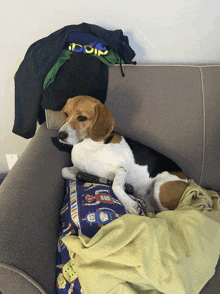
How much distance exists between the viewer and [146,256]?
0.72m

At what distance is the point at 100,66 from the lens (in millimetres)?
1301

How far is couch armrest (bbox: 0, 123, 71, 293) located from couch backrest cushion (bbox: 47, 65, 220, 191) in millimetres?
434

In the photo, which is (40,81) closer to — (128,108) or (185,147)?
(128,108)

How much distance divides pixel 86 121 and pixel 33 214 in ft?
1.68

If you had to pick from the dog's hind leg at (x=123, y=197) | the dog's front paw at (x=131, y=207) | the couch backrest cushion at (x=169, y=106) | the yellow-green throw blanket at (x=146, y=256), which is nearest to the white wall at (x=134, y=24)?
the couch backrest cushion at (x=169, y=106)

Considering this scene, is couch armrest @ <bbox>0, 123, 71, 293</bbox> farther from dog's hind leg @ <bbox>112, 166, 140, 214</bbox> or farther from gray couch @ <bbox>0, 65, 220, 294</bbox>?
dog's hind leg @ <bbox>112, 166, 140, 214</bbox>

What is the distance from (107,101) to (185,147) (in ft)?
2.01

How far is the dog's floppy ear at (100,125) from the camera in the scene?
42.5 inches

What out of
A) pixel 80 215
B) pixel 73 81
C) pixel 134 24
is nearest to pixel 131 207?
pixel 80 215

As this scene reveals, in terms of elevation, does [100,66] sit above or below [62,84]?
above

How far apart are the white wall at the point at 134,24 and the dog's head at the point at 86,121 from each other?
0.74m

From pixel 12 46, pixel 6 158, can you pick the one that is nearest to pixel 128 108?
pixel 12 46

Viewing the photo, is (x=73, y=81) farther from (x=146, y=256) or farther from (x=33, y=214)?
(x=146, y=256)

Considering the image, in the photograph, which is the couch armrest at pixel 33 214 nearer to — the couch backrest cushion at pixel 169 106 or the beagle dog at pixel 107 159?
the beagle dog at pixel 107 159
